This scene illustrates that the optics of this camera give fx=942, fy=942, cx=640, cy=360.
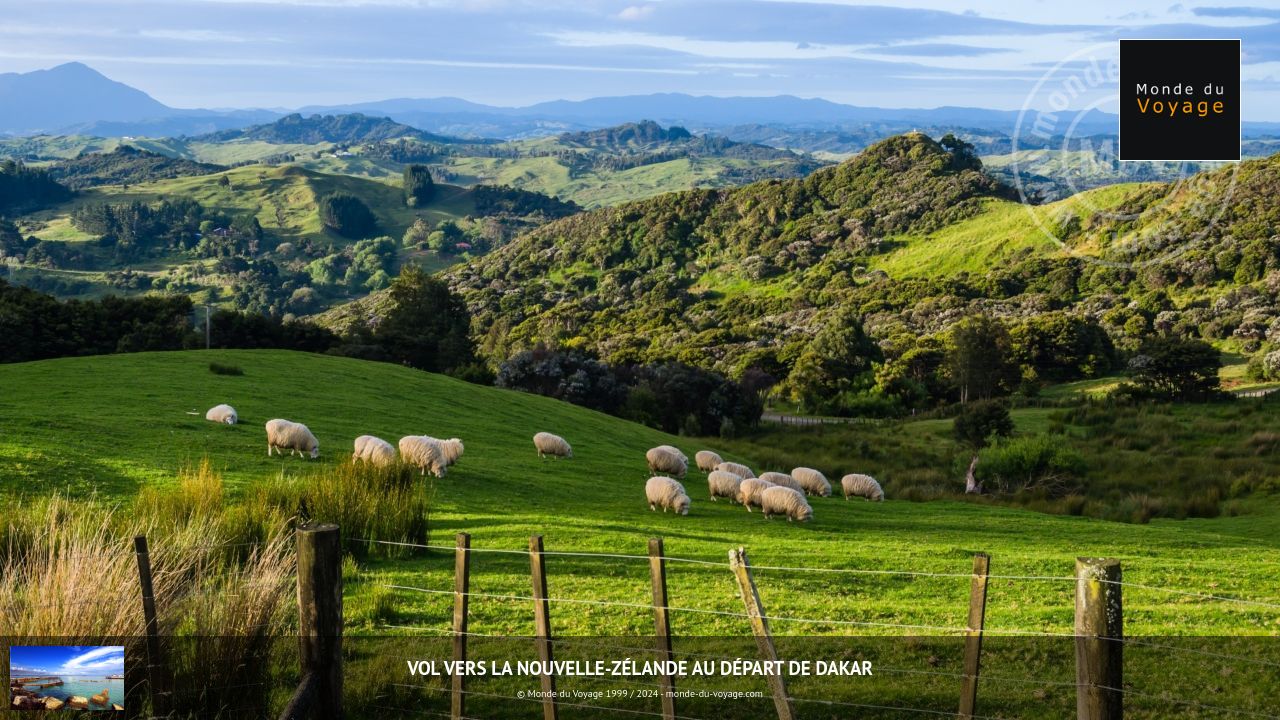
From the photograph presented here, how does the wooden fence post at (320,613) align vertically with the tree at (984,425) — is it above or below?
above

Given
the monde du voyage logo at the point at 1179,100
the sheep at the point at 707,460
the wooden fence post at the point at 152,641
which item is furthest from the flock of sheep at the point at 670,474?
the monde du voyage logo at the point at 1179,100

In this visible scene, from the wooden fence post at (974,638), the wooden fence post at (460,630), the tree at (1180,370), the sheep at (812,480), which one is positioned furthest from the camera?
the tree at (1180,370)

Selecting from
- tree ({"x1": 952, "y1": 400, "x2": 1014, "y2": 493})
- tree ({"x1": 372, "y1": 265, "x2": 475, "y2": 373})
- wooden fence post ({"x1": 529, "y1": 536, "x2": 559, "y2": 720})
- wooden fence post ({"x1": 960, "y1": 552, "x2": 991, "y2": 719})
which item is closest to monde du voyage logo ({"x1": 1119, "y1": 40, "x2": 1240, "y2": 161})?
tree ({"x1": 952, "y1": 400, "x2": 1014, "y2": 493})

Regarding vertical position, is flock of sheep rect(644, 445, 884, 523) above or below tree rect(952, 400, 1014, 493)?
above

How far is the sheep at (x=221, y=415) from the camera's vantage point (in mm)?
24156

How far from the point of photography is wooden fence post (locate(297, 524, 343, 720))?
6.71 metres

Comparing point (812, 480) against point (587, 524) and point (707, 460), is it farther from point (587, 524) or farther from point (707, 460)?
point (587, 524)

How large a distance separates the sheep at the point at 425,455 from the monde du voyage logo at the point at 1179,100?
64.5 feet

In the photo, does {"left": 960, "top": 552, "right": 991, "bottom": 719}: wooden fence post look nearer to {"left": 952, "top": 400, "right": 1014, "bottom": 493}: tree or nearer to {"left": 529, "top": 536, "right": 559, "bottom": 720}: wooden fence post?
{"left": 529, "top": 536, "right": 559, "bottom": 720}: wooden fence post

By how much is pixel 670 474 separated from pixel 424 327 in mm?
49500

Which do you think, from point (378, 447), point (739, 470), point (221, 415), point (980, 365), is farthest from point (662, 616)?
point (980, 365)

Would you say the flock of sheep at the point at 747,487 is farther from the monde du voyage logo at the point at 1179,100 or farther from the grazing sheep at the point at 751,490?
the monde du voyage logo at the point at 1179,100

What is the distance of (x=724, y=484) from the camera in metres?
21.5

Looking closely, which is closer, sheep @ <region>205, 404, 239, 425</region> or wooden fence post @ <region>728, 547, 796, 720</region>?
wooden fence post @ <region>728, 547, 796, 720</region>
